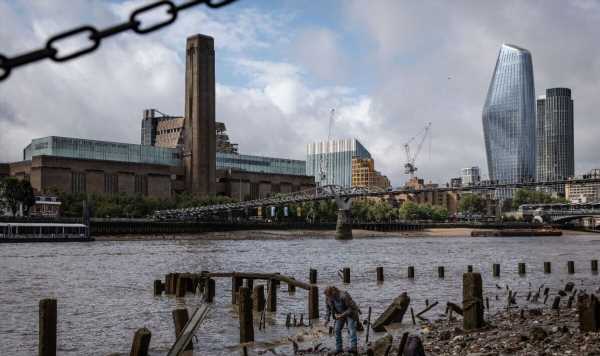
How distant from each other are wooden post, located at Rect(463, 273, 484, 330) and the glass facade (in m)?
165

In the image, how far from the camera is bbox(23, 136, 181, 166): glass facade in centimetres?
17600

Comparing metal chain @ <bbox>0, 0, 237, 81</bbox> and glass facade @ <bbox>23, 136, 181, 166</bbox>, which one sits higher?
glass facade @ <bbox>23, 136, 181, 166</bbox>

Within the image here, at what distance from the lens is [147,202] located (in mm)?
168125

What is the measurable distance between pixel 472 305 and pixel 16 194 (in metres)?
123

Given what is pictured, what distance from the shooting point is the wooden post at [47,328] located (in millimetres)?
18359

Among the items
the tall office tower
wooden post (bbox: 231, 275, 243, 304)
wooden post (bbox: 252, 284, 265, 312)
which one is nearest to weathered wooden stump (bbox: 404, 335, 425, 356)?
wooden post (bbox: 252, 284, 265, 312)

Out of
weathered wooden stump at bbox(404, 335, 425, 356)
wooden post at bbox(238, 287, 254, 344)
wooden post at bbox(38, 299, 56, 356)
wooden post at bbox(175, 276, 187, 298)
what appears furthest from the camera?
wooden post at bbox(175, 276, 187, 298)

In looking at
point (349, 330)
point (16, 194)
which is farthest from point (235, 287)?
point (16, 194)

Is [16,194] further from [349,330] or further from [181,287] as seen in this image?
[349,330]

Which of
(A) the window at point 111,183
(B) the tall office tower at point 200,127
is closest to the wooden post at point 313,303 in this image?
(A) the window at point 111,183

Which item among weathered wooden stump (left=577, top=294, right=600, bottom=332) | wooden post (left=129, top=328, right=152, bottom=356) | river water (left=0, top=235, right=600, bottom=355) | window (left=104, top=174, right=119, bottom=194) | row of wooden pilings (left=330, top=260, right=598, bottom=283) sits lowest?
river water (left=0, top=235, right=600, bottom=355)

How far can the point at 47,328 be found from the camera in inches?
739

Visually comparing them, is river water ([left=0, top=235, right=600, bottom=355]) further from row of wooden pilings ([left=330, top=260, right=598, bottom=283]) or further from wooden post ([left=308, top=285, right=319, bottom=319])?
wooden post ([left=308, top=285, right=319, bottom=319])

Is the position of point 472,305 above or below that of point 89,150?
below
